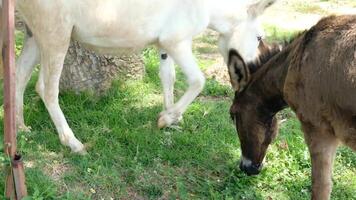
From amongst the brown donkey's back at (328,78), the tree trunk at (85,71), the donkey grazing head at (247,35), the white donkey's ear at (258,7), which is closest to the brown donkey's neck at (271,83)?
the brown donkey's back at (328,78)

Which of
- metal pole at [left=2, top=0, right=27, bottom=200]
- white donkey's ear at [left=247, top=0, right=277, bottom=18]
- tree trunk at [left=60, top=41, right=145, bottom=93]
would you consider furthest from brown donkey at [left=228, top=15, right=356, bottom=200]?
tree trunk at [left=60, top=41, right=145, bottom=93]

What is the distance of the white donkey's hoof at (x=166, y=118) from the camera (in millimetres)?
5074

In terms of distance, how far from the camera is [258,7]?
5.27 meters

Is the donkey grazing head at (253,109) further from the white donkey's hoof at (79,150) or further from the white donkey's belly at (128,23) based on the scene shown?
the white donkey's hoof at (79,150)

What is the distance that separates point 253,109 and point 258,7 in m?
1.29

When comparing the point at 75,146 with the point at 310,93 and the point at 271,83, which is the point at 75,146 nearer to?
the point at 271,83

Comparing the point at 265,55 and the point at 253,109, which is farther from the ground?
the point at 265,55

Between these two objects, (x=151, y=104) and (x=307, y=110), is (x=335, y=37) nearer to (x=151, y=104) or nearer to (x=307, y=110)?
(x=307, y=110)

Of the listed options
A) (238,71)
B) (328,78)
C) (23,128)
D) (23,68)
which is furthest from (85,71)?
(328,78)

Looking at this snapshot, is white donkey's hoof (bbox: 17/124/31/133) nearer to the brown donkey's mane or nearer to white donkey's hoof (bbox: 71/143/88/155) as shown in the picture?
white donkey's hoof (bbox: 71/143/88/155)

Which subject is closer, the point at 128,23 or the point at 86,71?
the point at 128,23

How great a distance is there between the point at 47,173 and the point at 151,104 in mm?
1597

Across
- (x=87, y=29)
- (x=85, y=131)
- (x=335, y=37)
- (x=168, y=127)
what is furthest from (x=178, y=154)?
(x=335, y=37)

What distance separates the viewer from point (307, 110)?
3.85 meters
